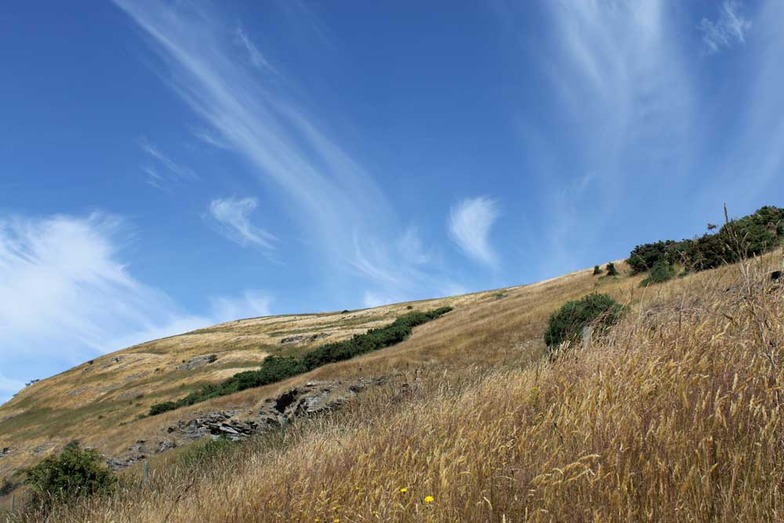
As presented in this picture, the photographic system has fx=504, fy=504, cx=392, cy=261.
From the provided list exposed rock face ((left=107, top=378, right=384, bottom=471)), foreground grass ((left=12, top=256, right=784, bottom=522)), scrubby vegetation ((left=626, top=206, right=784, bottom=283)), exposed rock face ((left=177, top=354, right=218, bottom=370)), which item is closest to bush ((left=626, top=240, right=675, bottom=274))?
scrubby vegetation ((left=626, top=206, right=784, bottom=283))

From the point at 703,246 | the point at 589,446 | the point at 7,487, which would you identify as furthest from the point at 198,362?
Result: the point at 589,446

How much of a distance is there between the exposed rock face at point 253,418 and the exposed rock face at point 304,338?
3841 centimetres

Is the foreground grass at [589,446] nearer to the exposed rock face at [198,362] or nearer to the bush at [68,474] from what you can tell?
the bush at [68,474]

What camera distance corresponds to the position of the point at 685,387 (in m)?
3.55

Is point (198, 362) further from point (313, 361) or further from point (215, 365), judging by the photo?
point (313, 361)

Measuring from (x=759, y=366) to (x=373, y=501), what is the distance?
3.05m

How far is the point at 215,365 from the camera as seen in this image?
241 feet

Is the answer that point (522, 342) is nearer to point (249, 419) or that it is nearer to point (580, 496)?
point (249, 419)

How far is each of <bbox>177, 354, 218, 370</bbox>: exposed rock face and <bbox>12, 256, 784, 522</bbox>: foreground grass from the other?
7804 centimetres

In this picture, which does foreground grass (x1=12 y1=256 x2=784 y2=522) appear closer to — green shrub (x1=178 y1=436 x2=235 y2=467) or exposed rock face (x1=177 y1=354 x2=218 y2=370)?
green shrub (x1=178 y1=436 x2=235 y2=467)

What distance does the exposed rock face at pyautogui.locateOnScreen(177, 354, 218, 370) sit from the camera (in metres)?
79.0

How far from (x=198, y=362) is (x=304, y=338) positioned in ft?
57.4

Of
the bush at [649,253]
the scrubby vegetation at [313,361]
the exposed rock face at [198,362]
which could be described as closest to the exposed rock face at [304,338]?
the exposed rock face at [198,362]

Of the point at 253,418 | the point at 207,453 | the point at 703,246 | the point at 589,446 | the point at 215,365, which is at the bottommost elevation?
the point at 589,446
